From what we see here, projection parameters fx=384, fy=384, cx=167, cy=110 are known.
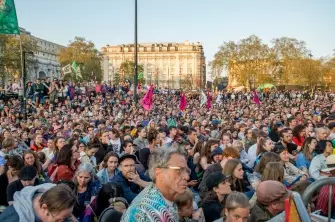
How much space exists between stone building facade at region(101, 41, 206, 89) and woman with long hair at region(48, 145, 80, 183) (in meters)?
126

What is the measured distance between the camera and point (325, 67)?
63.4m

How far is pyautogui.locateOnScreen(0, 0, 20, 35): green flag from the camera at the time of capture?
12383 millimetres

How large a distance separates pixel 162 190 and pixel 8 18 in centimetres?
1181

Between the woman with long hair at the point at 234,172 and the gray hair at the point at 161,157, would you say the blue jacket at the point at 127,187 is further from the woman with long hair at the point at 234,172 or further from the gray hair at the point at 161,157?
the gray hair at the point at 161,157

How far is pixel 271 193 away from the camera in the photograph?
Result: 11.3 ft

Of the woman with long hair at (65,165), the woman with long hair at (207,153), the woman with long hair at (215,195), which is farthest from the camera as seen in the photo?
the woman with long hair at (207,153)

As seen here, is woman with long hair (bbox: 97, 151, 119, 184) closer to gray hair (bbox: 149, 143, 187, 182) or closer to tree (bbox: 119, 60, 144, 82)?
gray hair (bbox: 149, 143, 187, 182)

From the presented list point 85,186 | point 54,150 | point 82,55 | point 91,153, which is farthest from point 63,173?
point 82,55

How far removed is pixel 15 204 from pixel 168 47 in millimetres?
140909

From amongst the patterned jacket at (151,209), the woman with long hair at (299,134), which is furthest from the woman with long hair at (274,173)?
the woman with long hair at (299,134)

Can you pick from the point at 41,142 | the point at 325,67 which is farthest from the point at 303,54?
the point at 41,142

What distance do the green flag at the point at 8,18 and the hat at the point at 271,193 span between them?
1111cm

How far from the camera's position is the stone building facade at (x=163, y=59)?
13500 centimetres

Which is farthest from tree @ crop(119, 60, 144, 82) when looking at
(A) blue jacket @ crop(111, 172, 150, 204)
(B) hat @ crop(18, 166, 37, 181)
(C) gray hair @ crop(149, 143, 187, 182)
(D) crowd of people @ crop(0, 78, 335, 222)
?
(C) gray hair @ crop(149, 143, 187, 182)
